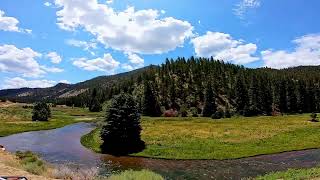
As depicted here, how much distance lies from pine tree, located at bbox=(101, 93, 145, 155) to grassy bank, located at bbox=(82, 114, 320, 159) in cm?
211

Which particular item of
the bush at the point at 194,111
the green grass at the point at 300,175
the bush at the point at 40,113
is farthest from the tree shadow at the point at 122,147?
the bush at the point at 194,111

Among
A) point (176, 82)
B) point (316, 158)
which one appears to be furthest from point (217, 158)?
point (176, 82)

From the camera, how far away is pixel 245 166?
51844 mm

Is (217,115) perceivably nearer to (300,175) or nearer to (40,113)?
(40,113)

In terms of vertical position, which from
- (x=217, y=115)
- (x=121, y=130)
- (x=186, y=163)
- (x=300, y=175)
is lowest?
(x=186, y=163)

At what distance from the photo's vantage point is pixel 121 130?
2608 inches

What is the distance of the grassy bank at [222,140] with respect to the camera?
61.5m

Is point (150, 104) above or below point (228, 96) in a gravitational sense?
below

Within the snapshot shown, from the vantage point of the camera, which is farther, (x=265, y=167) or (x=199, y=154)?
(x=199, y=154)

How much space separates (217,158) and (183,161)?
5121 mm

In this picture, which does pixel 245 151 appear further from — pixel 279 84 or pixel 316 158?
pixel 279 84

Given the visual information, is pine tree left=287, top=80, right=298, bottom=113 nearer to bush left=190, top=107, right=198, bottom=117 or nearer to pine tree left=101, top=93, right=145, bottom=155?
bush left=190, top=107, right=198, bottom=117

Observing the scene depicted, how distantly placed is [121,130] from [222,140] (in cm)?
1773

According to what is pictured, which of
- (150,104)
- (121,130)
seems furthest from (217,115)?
(121,130)
